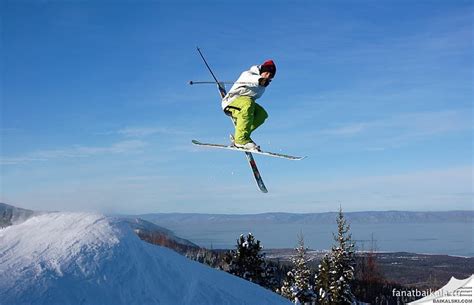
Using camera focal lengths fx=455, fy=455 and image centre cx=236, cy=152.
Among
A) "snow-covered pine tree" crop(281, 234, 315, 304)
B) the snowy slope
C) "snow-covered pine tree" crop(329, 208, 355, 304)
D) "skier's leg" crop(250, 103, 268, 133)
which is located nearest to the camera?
the snowy slope

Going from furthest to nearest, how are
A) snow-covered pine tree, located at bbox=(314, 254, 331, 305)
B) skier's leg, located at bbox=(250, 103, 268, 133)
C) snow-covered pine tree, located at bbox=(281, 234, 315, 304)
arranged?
snow-covered pine tree, located at bbox=(281, 234, 315, 304) → snow-covered pine tree, located at bbox=(314, 254, 331, 305) → skier's leg, located at bbox=(250, 103, 268, 133)

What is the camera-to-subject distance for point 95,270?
7199 millimetres

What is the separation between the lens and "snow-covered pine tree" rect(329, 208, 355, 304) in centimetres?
2770

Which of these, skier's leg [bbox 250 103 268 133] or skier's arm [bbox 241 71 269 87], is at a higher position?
skier's arm [bbox 241 71 269 87]

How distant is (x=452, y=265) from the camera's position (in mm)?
159625

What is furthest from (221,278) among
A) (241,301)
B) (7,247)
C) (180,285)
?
(7,247)

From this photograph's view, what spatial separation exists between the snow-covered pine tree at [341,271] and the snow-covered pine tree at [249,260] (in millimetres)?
4525

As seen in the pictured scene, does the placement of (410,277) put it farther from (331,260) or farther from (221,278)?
(221,278)

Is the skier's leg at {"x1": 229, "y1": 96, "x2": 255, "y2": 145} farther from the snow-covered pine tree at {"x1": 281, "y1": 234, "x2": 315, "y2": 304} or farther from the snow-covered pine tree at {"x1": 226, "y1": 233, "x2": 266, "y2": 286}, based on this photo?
the snow-covered pine tree at {"x1": 226, "y1": 233, "x2": 266, "y2": 286}

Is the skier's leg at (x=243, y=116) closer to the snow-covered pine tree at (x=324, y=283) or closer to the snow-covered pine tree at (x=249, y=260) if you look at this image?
the snow-covered pine tree at (x=249, y=260)

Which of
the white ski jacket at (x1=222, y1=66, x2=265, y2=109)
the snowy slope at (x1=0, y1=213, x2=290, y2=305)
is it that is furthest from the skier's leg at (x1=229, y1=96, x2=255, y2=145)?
the snowy slope at (x1=0, y1=213, x2=290, y2=305)

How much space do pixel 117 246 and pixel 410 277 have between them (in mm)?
149454

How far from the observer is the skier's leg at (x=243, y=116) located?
1008 cm

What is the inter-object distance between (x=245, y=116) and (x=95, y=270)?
15.5 ft
